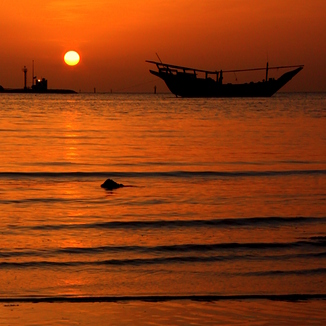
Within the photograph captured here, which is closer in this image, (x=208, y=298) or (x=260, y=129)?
(x=208, y=298)

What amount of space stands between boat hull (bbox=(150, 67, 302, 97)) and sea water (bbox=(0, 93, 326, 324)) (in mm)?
87963

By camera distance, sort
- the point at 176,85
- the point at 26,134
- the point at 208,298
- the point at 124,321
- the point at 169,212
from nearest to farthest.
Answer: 1. the point at 124,321
2. the point at 208,298
3. the point at 169,212
4. the point at 26,134
5. the point at 176,85

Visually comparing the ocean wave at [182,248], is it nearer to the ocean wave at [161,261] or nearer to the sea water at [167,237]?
the sea water at [167,237]

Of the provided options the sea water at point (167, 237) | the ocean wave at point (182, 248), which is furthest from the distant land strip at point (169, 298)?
the ocean wave at point (182, 248)

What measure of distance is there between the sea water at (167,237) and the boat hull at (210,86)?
88.0 meters

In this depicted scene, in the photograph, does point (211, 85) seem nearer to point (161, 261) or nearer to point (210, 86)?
point (210, 86)

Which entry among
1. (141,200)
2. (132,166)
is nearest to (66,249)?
(141,200)

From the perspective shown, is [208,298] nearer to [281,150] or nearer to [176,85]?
[281,150]

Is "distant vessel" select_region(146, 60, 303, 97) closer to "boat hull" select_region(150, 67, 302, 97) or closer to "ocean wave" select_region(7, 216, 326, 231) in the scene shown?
"boat hull" select_region(150, 67, 302, 97)

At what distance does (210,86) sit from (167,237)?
106662mm

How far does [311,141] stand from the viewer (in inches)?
1248

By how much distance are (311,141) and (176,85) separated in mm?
84288

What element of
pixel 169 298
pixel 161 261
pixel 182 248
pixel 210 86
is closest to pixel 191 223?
pixel 182 248

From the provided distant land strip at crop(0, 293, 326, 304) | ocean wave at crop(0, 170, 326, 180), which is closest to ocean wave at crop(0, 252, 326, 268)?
distant land strip at crop(0, 293, 326, 304)
